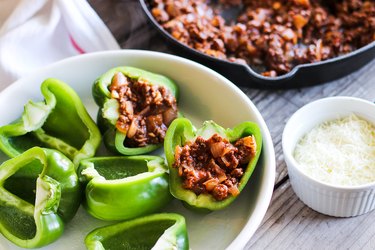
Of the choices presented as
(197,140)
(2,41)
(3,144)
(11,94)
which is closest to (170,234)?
(197,140)

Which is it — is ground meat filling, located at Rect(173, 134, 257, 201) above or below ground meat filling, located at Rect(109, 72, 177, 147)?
below

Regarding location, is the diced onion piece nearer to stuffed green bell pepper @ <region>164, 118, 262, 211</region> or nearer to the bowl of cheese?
stuffed green bell pepper @ <region>164, 118, 262, 211</region>

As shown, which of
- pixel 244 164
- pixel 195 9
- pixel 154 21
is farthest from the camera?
pixel 195 9

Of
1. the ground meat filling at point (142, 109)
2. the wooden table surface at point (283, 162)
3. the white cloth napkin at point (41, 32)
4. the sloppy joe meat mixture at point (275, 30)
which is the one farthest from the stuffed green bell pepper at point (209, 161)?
the white cloth napkin at point (41, 32)

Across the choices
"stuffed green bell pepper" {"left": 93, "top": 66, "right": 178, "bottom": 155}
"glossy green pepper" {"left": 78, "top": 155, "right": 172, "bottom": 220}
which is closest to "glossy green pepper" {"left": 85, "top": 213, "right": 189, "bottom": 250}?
"glossy green pepper" {"left": 78, "top": 155, "right": 172, "bottom": 220}

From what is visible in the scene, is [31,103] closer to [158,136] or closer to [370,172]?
[158,136]

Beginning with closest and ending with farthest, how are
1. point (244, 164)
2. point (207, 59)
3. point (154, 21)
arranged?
point (244, 164) < point (207, 59) < point (154, 21)

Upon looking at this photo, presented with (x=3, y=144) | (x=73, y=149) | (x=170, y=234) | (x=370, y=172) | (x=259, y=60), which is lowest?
(x=370, y=172)

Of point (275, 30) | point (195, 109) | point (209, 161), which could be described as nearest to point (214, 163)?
point (209, 161)
